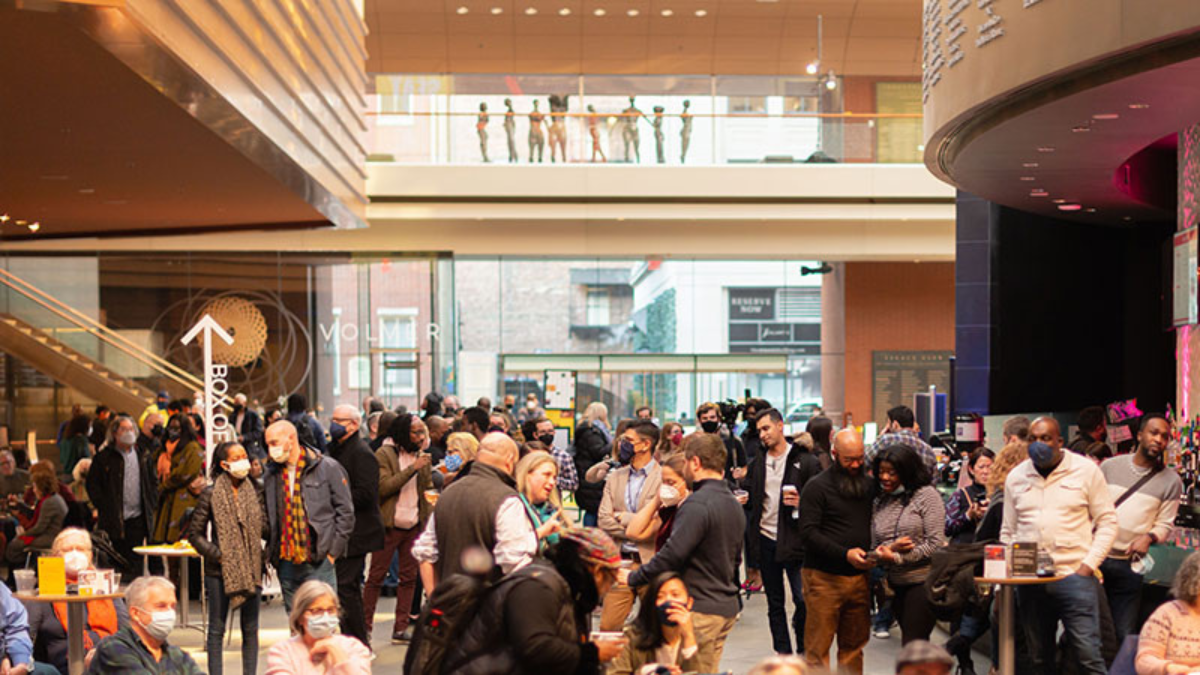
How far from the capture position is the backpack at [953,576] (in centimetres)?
720

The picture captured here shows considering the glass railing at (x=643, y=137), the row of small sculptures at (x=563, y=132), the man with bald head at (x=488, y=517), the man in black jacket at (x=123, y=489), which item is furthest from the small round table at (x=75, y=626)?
the row of small sculptures at (x=563, y=132)

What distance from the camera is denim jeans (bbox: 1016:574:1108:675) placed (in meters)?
7.24

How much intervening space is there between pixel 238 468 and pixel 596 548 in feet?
13.0

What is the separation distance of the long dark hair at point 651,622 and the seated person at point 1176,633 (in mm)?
2155

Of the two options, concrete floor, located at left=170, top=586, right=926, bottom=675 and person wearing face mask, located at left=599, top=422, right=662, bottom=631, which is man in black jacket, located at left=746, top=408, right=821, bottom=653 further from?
person wearing face mask, located at left=599, top=422, right=662, bottom=631

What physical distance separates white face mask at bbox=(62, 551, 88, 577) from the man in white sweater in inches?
225

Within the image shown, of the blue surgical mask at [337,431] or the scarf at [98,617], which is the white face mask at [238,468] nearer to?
the scarf at [98,617]

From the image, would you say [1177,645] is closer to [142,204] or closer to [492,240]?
[142,204]

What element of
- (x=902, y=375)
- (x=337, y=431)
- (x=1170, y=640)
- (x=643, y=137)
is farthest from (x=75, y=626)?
(x=902, y=375)

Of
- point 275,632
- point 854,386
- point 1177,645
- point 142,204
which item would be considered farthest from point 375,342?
point 1177,645

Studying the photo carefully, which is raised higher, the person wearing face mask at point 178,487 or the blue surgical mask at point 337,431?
the blue surgical mask at point 337,431

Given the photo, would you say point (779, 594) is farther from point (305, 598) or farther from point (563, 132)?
point (563, 132)

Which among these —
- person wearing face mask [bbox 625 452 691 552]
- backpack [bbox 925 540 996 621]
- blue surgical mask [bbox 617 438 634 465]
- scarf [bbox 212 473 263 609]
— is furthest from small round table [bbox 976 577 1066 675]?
scarf [bbox 212 473 263 609]

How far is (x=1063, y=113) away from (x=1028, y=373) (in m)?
8.31
